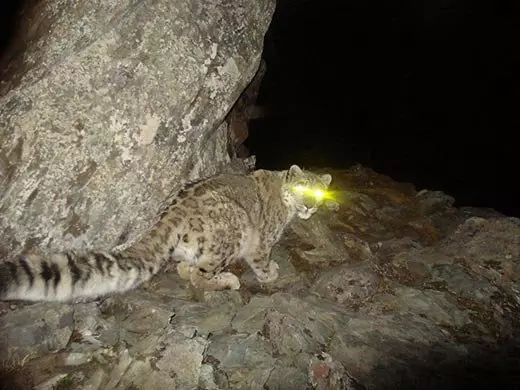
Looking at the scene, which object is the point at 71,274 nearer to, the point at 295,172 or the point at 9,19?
the point at 9,19

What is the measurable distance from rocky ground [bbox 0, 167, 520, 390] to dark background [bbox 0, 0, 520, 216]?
15449 millimetres

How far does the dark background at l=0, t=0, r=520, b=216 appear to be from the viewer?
1136 inches

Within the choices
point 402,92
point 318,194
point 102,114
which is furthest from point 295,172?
point 402,92

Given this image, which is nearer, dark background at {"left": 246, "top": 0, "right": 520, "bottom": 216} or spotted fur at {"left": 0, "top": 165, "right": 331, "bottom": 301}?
spotted fur at {"left": 0, "top": 165, "right": 331, "bottom": 301}

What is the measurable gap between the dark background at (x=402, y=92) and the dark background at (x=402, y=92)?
0.10 m

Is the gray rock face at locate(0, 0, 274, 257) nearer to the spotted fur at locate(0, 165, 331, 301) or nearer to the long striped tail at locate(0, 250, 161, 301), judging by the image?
the spotted fur at locate(0, 165, 331, 301)

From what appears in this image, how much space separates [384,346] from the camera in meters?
6.04

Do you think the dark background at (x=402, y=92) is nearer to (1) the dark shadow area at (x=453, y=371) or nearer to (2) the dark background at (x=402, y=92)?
(2) the dark background at (x=402, y=92)

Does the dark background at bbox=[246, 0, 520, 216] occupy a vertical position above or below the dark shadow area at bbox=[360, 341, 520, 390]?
above

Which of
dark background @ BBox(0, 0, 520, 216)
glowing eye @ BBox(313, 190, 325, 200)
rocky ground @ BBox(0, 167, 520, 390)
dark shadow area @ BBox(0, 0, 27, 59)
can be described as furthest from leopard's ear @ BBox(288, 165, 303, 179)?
dark background @ BBox(0, 0, 520, 216)

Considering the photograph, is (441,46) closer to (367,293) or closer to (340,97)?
(340,97)

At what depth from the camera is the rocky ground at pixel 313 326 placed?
4836 mm

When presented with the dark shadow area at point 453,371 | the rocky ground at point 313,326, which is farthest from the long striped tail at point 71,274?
the dark shadow area at point 453,371

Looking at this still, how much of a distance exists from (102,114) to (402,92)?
4023 cm
